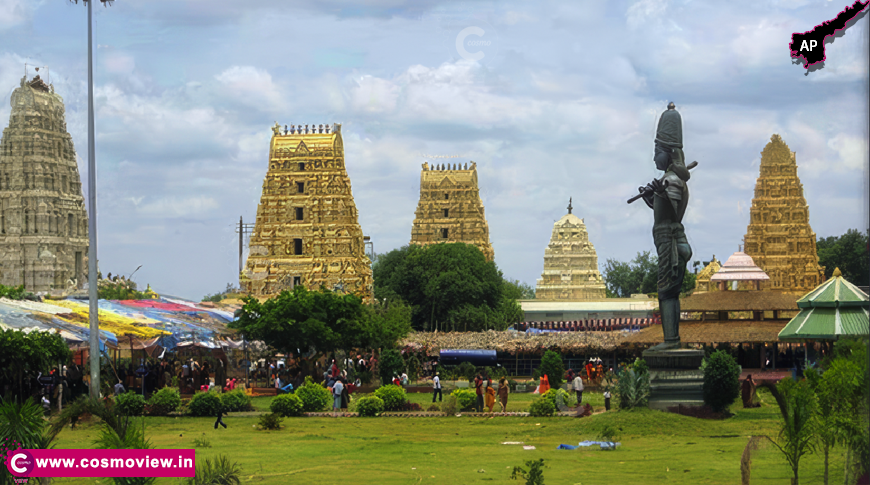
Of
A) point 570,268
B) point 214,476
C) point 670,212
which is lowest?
point 214,476

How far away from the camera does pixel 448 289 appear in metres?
76.2

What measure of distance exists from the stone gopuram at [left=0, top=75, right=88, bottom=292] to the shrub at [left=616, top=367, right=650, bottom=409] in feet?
242

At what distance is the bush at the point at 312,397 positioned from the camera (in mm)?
32156

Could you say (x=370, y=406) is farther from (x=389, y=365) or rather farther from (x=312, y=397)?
(x=389, y=365)

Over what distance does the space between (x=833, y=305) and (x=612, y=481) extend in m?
13.0

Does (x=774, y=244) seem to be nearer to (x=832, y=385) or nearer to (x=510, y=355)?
(x=510, y=355)

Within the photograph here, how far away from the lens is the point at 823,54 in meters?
9.21

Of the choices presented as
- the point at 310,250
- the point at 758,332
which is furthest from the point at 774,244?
the point at 758,332

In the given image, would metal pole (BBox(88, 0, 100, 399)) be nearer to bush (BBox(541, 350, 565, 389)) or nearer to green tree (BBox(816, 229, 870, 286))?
bush (BBox(541, 350, 565, 389))

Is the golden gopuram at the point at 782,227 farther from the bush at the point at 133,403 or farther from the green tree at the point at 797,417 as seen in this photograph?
the green tree at the point at 797,417

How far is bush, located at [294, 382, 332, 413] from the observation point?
32156 millimetres

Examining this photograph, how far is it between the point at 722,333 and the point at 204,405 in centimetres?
1999

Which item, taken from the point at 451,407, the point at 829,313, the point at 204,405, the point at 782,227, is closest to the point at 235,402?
the point at 204,405

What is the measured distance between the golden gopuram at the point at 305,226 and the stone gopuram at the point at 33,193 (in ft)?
105
